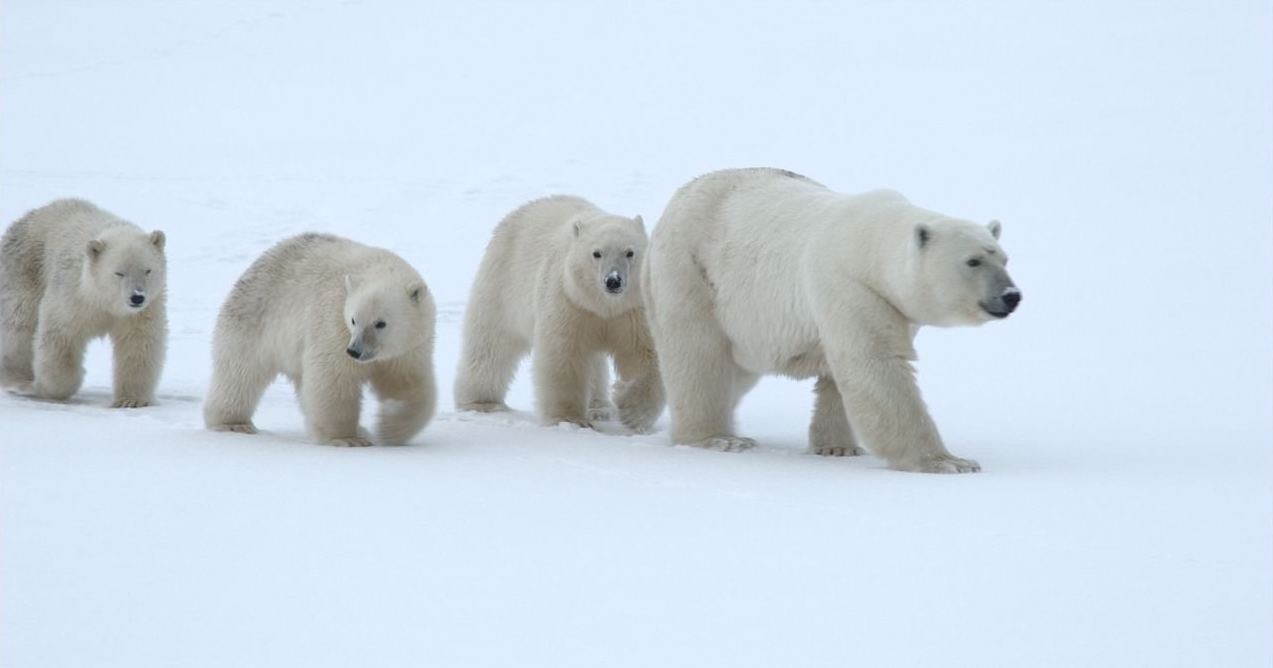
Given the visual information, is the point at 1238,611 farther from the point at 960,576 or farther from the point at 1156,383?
the point at 1156,383

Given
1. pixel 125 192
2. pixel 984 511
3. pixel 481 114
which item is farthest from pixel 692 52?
pixel 984 511

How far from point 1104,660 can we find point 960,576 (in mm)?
688

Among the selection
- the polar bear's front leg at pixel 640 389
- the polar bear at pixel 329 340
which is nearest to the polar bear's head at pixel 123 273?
the polar bear at pixel 329 340

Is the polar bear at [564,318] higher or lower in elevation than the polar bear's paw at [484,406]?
higher

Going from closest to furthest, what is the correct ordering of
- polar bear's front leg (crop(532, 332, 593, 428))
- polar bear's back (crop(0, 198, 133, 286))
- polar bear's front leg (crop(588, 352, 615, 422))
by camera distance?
polar bear's front leg (crop(532, 332, 593, 428)) < polar bear's front leg (crop(588, 352, 615, 422)) < polar bear's back (crop(0, 198, 133, 286))

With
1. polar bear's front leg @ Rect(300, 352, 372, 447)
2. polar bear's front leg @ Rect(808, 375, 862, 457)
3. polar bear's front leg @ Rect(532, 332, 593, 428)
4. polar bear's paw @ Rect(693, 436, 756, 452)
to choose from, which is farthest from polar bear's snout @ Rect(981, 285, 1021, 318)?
polar bear's front leg @ Rect(300, 352, 372, 447)

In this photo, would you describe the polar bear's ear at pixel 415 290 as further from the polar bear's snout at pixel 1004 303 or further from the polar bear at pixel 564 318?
the polar bear's snout at pixel 1004 303

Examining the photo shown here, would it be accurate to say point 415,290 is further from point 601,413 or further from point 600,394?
point 600,394

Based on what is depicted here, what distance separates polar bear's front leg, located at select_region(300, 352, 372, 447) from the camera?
7395mm

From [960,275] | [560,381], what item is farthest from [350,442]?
[960,275]

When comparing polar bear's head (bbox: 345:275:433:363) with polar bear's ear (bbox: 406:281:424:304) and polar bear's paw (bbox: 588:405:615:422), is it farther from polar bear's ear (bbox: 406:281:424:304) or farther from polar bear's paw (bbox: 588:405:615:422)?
polar bear's paw (bbox: 588:405:615:422)

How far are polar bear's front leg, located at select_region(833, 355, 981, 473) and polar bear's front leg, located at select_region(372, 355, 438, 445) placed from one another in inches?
83.7

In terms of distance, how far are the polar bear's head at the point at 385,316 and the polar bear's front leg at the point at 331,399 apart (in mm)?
129

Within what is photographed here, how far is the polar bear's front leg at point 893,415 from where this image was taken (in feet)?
21.6
